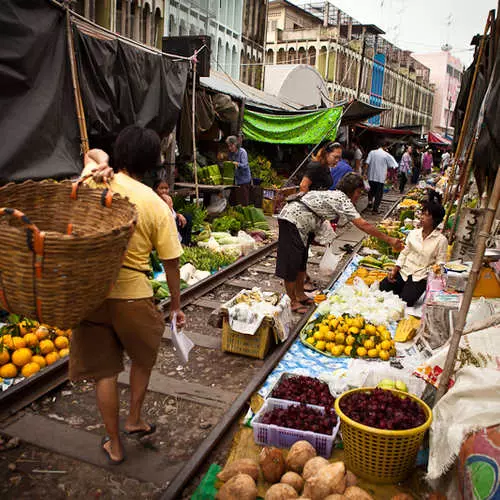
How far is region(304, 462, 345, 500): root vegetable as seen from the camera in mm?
2707

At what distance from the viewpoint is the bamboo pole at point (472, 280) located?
2.71 metres

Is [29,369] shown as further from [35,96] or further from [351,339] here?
[351,339]

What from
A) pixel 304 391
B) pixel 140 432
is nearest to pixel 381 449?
pixel 304 391

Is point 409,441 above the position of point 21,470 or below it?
above

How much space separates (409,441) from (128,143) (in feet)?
8.01

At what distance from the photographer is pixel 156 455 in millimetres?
3488

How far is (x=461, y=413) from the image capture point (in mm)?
2775

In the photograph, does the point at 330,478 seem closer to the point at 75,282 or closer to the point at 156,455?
the point at 156,455

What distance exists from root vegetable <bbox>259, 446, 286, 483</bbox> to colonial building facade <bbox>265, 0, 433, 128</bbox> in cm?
3239

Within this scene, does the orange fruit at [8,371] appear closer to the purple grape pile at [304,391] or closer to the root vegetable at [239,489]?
the purple grape pile at [304,391]

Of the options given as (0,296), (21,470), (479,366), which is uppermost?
(0,296)

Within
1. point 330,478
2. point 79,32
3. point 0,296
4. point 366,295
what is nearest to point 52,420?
point 0,296

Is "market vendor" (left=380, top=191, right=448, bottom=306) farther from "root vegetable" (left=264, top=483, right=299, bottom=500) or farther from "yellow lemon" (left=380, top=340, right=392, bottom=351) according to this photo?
"root vegetable" (left=264, top=483, right=299, bottom=500)

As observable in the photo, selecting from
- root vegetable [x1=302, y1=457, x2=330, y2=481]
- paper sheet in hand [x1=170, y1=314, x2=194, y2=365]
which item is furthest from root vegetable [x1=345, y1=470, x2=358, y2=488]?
paper sheet in hand [x1=170, y1=314, x2=194, y2=365]
